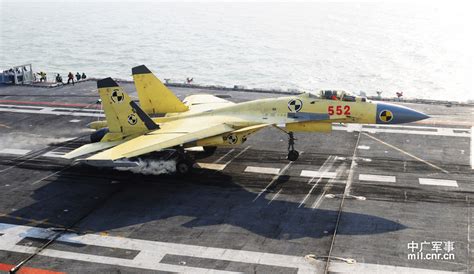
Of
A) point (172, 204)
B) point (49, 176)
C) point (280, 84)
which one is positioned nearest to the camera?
point (172, 204)

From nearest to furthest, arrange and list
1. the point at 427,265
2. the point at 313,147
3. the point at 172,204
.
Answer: the point at 427,265 < the point at 172,204 < the point at 313,147

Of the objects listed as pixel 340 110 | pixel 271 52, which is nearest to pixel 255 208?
pixel 340 110

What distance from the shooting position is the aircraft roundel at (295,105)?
3061 centimetres

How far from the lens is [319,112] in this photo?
30.4 meters

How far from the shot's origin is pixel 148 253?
71.4ft

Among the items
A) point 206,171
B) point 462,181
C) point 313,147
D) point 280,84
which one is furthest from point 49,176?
point 280,84

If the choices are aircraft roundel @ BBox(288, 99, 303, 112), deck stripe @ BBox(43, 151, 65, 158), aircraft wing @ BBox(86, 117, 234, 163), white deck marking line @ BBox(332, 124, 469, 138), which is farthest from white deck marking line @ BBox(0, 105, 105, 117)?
white deck marking line @ BBox(332, 124, 469, 138)

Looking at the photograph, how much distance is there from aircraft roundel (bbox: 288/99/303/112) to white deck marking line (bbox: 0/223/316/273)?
448 inches

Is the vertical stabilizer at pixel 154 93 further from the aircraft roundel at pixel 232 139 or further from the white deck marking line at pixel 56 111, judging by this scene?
the white deck marking line at pixel 56 111

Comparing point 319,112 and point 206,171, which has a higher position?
point 319,112

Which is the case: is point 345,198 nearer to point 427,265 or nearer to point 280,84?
point 427,265

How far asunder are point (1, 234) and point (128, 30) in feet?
488

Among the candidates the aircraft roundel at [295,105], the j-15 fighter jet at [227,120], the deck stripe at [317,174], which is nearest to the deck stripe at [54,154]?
the j-15 fighter jet at [227,120]

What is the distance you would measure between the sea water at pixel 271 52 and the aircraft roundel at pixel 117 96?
5252 centimetres
